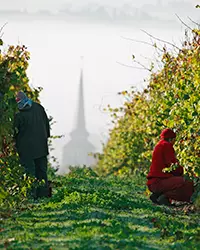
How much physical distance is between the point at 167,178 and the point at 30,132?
2689 mm

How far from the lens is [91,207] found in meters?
11.9

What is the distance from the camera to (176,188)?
14.0 meters

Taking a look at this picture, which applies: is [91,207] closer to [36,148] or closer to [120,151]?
[36,148]

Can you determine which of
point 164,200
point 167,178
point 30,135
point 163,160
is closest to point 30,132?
point 30,135

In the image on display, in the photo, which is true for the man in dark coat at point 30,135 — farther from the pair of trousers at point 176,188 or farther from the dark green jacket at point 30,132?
the pair of trousers at point 176,188

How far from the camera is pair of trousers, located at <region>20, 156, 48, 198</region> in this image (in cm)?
1411

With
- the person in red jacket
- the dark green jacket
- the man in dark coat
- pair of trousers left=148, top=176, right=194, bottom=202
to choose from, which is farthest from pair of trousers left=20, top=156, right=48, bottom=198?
pair of trousers left=148, top=176, right=194, bottom=202

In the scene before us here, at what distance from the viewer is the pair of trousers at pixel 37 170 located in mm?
14109

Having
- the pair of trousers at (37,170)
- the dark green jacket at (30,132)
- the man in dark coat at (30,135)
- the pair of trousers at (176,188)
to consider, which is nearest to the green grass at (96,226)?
the pair of trousers at (176,188)

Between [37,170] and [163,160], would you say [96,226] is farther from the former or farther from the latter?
[37,170]

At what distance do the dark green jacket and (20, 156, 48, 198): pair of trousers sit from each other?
117mm

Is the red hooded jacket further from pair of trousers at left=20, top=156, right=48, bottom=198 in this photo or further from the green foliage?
pair of trousers at left=20, top=156, right=48, bottom=198

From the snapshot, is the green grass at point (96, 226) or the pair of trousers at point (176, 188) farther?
the pair of trousers at point (176, 188)

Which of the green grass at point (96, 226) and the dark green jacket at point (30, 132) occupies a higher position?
the dark green jacket at point (30, 132)
